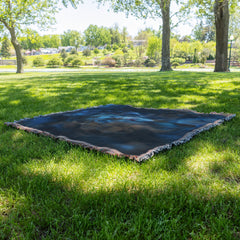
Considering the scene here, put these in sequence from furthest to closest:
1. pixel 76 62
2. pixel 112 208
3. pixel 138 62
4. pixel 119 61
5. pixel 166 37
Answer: pixel 138 62 → pixel 76 62 → pixel 119 61 → pixel 166 37 → pixel 112 208

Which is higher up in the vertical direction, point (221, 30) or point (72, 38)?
point (72, 38)

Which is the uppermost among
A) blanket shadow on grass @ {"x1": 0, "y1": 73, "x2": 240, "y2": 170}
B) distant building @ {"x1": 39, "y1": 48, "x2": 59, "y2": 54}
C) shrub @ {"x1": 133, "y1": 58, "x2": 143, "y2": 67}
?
distant building @ {"x1": 39, "y1": 48, "x2": 59, "y2": 54}

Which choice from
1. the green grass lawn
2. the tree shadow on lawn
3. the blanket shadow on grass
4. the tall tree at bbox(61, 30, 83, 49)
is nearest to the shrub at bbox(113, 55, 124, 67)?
the blanket shadow on grass

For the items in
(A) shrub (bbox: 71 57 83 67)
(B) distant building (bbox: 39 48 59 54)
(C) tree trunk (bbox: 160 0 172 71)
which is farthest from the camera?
(B) distant building (bbox: 39 48 59 54)

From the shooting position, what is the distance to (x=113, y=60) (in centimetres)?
4453

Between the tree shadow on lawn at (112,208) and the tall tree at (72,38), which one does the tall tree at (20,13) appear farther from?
the tall tree at (72,38)

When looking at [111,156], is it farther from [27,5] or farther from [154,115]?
[27,5]

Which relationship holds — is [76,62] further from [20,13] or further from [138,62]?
[20,13]

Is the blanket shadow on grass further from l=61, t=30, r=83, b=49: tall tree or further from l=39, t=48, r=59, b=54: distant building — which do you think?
l=39, t=48, r=59, b=54: distant building

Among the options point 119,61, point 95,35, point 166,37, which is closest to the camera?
point 166,37

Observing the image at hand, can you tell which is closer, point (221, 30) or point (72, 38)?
point (221, 30)

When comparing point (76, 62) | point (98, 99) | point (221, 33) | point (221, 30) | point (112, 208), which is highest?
point (221, 30)

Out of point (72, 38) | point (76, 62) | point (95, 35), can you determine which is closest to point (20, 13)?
point (76, 62)

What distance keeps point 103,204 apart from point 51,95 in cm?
528
